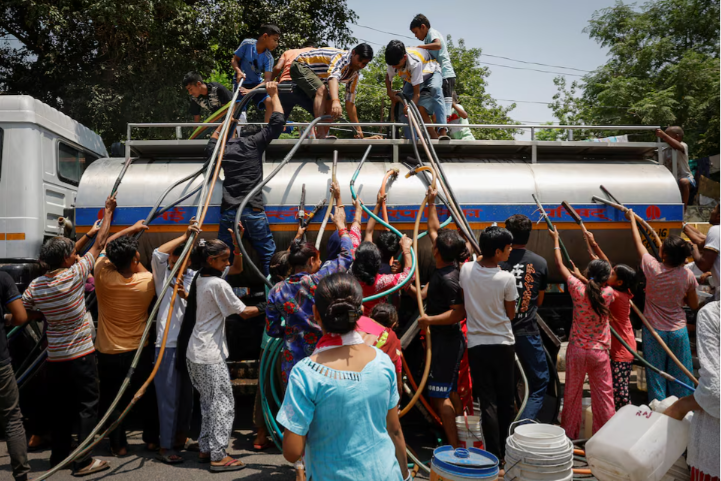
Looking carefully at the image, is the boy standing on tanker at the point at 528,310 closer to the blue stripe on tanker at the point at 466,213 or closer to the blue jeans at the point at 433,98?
the blue stripe on tanker at the point at 466,213

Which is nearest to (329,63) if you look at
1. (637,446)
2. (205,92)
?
(205,92)

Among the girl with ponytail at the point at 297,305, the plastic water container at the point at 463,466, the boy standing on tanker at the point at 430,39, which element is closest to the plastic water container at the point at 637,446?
the plastic water container at the point at 463,466

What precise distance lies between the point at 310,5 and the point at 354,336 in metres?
13.7

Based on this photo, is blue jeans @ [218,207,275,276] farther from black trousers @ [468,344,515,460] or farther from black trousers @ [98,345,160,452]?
black trousers @ [468,344,515,460]

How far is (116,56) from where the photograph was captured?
12.2m

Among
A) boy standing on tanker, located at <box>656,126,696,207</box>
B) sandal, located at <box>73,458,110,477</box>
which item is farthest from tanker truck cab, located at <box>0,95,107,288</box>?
boy standing on tanker, located at <box>656,126,696,207</box>

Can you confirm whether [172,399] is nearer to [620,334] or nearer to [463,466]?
[463,466]

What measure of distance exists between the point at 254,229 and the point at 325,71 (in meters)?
2.44

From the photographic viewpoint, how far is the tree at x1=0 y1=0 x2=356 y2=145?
11852mm

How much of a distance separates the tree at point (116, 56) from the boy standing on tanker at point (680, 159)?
9172mm

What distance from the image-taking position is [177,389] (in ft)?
16.3

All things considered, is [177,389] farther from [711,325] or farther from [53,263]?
[711,325]

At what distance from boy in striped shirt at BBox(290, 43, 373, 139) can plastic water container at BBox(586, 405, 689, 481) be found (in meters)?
4.19

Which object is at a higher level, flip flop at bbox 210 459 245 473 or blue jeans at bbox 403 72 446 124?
blue jeans at bbox 403 72 446 124
